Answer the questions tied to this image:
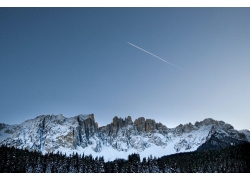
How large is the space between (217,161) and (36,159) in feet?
244

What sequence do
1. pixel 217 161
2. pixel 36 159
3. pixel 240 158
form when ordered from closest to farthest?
pixel 36 159 < pixel 240 158 < pixel 217 161

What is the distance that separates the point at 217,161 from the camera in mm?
97125

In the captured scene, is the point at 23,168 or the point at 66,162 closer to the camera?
the point at 23,168
